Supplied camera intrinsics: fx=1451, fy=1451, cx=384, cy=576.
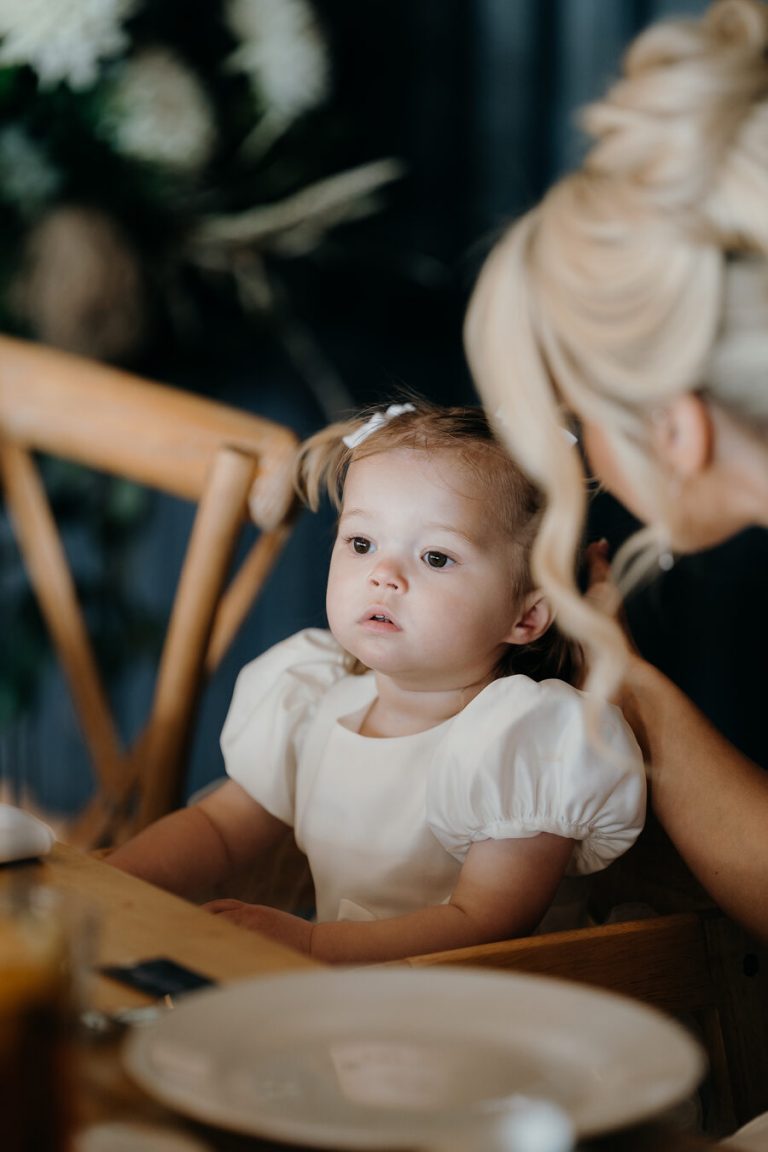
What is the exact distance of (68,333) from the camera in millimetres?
2568

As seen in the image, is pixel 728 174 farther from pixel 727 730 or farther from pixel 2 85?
pixel 2 85

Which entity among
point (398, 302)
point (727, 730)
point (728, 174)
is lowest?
point (727, 730)

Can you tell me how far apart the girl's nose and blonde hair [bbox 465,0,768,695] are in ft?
0.92

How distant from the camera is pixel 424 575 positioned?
51.5 inches

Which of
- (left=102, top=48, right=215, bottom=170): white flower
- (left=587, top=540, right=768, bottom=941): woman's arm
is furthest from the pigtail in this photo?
(left=102, top=48, right=215, bottom=170): white flower

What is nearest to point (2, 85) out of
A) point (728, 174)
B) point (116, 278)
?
point (116, 278)

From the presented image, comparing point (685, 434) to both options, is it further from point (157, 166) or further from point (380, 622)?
point (157, 166)

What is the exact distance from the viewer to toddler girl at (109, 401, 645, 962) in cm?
119

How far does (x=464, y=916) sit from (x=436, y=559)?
321mm

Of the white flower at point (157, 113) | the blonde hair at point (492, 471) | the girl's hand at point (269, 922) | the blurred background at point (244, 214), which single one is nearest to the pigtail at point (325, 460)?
the blonde hair at point (492, 471)

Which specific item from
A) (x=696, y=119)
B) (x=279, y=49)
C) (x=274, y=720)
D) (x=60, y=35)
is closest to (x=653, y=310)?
(x=696, y=119)

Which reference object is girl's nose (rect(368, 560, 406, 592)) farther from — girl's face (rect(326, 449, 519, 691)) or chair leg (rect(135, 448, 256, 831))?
chair leg (rect(135, 448, 256, 831))

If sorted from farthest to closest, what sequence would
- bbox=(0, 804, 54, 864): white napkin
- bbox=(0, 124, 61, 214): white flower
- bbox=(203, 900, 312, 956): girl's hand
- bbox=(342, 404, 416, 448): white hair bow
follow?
bbox=(0, 124, 61, 214): white flower → bbox=(342, 404, 416, 448): white hair bow → bbox=(203, 900, 312, 956): girl's hand → bbox=(0, 804, 54, 864): white napkin

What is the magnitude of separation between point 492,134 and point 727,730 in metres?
1.24
